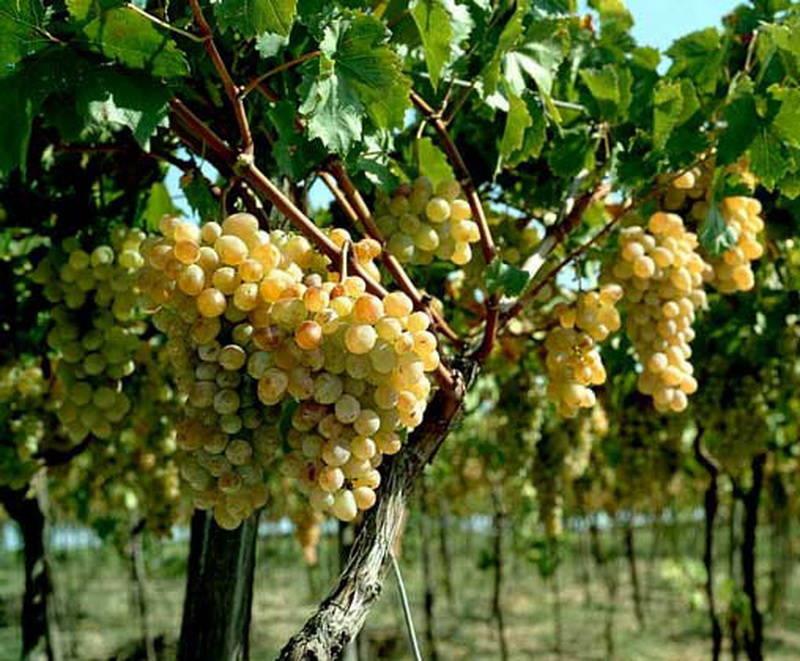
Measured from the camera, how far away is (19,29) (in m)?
1.43

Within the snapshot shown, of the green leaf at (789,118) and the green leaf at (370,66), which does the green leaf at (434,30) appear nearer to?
the green leaf at (370,66)

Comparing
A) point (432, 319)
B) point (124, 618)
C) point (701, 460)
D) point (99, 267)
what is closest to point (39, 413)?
point (99, 267)

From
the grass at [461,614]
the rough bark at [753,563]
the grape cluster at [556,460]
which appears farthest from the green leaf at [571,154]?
the grass at [461,614]

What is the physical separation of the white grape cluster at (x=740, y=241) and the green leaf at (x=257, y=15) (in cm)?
128

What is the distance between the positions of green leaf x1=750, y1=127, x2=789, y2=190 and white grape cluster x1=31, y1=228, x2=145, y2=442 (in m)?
1.36

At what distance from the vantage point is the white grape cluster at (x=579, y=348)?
2016 millimetres

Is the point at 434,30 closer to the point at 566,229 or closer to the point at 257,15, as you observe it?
the point at 257,15

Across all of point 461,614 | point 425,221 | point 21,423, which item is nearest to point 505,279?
point 425,221

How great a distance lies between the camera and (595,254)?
247cm

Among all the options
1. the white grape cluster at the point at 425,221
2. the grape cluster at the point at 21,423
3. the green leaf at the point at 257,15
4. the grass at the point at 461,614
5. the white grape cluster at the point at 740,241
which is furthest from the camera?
the grass at the point at 461,614

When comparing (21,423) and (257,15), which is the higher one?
(257,15)

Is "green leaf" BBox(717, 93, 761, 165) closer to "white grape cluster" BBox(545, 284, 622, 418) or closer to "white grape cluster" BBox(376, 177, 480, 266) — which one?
"white grape cluster" BBox(545, 284, 622, 418)

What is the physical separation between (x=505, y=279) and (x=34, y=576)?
248 cm

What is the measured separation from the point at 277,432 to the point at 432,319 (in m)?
0.41
